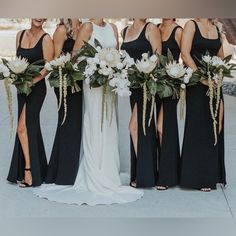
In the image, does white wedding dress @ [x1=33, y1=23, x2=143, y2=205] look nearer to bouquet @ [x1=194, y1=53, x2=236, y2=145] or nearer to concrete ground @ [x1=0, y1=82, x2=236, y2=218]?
concrete ground @ [x1=0, y1=82, x2=236, y2=218]

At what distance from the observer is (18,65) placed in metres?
3.96

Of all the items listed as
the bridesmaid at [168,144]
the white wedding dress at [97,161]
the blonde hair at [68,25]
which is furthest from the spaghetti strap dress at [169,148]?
the blonde hair at [68,25]

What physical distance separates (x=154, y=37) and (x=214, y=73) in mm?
565

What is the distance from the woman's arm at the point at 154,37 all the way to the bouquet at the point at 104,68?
30 centimetres

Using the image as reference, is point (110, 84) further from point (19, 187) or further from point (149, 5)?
point (149, 5)

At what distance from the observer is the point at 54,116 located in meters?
8.52

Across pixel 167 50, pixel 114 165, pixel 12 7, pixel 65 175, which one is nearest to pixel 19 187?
pixel 65 175

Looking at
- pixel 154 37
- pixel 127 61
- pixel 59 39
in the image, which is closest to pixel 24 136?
pixel 59 39

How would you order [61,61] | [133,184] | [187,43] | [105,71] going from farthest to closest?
[133,184]
[187,43]
[61,61]
[105,71]

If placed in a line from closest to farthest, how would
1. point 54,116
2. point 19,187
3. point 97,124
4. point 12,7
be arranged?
1. point 12,7
2. point 97,124
3. point 19,187
4. point 54,116

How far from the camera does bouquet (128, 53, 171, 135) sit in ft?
12.7

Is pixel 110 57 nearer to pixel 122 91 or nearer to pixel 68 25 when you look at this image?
pixel 122 91

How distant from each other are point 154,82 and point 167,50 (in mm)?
388

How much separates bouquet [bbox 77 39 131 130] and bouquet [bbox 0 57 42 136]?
427mm
